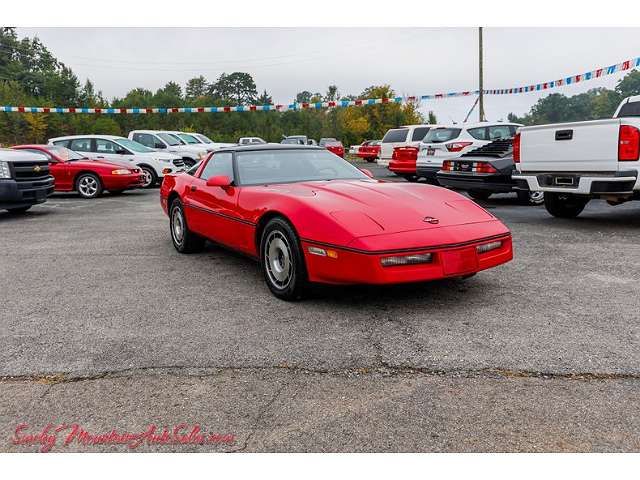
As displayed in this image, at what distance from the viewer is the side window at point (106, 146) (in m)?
15.0

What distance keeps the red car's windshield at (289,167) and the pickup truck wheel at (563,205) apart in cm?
437

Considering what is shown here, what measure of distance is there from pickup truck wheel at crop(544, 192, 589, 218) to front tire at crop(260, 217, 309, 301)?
5.62 m

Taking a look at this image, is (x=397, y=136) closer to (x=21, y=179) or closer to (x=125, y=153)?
(x=125, y=153)

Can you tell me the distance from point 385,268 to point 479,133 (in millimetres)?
9387

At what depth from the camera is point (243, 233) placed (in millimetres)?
4773

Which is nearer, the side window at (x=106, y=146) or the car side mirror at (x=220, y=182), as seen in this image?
the car side mirror at (x=220, y=182)

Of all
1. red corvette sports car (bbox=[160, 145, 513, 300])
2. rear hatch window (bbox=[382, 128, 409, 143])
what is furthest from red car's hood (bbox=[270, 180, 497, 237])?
rear hatch window (bbox=[382, 128, 409, 143])

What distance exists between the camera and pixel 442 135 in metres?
12.6

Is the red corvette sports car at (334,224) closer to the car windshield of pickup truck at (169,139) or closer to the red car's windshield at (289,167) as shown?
the red car's windshield at (289,167)

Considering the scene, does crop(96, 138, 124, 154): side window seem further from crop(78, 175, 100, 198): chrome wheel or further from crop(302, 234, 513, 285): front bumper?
crop(302, 234, 513, 285): front bumper

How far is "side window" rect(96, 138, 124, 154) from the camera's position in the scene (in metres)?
15.0

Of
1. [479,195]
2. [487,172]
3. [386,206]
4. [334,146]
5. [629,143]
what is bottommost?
[479,195]

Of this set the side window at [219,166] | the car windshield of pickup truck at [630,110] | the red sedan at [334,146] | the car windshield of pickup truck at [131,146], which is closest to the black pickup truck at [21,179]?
the side window at [219,166]

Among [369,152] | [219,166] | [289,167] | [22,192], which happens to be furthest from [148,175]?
[369,152]
